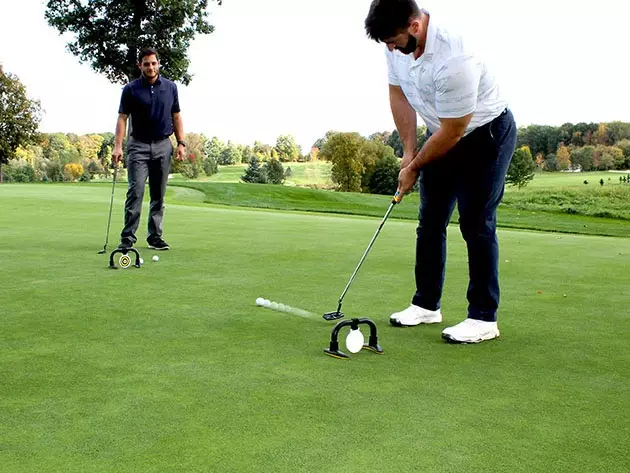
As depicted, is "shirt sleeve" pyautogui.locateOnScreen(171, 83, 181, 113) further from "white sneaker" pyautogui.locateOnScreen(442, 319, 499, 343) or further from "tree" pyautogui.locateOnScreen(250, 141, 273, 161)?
"tree" pyautogui.locateOnScreen(250, 141, 273, 161)

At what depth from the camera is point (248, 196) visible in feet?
77.6

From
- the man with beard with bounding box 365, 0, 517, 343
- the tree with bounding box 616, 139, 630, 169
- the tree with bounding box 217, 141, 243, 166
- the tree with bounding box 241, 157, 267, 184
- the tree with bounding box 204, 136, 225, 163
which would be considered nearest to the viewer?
the man with beard with bounding box 365, 0, 517, 343

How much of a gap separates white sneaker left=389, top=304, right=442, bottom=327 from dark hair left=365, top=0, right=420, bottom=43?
1.45 meters

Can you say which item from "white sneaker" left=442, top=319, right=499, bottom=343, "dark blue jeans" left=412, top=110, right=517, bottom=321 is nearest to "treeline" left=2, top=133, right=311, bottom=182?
"dark blue jeans" left=412, top=110, right=517, bottom=321

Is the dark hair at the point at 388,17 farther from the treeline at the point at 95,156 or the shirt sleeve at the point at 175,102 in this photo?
the treeline at the point at 95,156

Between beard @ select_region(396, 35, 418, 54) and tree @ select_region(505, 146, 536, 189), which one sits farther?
tree @ select_region(505, 146, 536, 189)

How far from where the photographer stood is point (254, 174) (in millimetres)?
55219

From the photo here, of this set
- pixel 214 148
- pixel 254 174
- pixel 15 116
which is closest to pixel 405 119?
pixel 15 116

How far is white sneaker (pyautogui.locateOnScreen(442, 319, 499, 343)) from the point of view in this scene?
341 cm

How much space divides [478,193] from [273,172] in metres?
53.6

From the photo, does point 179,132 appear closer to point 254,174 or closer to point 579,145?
point 579,145

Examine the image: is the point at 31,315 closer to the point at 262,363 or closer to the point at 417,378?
the point at 262,363

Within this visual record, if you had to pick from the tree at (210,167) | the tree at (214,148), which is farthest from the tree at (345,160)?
the tree at (214,148)

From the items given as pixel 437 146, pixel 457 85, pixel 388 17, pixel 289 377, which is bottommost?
pixel 289 377
